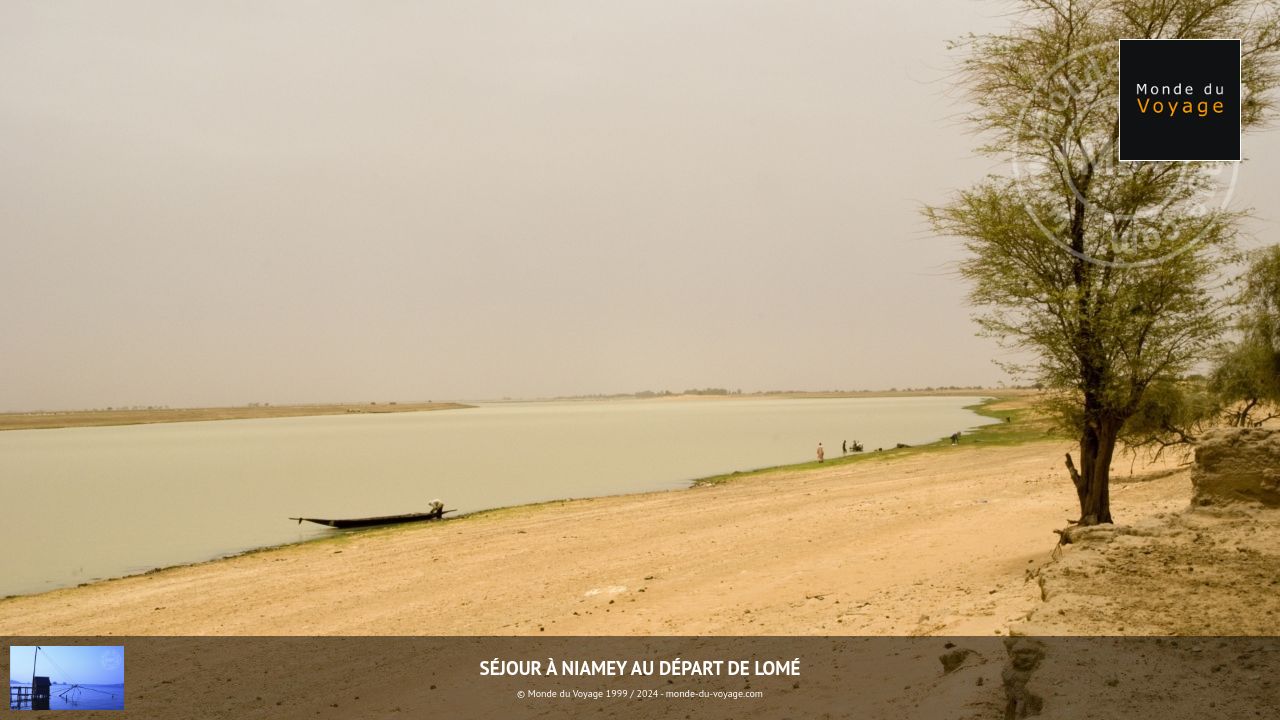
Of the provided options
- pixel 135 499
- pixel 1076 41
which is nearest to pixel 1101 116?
pixel 1076 41

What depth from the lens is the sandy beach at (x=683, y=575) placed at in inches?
472

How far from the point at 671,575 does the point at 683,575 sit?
10.8 inches

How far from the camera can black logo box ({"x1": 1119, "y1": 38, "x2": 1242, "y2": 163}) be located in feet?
35.7

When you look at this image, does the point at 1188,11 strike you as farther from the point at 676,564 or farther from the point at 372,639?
the point at 372,639

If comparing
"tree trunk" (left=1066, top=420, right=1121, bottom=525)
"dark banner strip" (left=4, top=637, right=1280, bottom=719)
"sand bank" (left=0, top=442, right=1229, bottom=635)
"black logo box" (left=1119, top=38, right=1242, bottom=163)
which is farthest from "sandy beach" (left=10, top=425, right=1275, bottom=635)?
"black logo box" (left=1119, top=38, right=1242, bottom=163)

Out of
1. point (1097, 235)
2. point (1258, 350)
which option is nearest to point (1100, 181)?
point (1097, 235)

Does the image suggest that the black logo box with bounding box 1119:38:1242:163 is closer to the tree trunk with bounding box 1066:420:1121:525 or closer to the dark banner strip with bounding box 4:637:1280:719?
the tree trunk with bounding box 1066:420:1121:525

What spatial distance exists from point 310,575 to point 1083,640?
2015cm

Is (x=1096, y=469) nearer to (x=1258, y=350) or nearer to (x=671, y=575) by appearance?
(x=671, y=575)

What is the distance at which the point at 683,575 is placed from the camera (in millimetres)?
16375

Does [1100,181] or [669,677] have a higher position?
[1100,181]

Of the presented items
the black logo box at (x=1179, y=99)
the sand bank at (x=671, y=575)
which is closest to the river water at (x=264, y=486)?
the sand bank at (x=671, y=575)

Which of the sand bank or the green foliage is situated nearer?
the sand bank

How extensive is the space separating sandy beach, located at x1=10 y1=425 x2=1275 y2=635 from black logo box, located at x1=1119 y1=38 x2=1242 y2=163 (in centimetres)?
556
